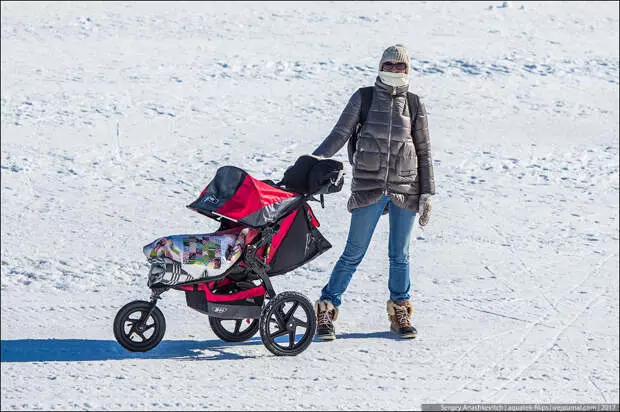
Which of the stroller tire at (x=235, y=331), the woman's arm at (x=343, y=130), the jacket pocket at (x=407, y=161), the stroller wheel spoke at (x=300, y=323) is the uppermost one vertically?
the woman's arm at (x=343, y=130)

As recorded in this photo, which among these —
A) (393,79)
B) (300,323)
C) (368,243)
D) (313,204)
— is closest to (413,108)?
(393,79)

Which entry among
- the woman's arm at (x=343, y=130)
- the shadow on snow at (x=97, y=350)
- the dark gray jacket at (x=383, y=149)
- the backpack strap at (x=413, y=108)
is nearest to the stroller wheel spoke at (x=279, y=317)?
the shadow on snow at (x=97, y=350)

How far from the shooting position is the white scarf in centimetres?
727

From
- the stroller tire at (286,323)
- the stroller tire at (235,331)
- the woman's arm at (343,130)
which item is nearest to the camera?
the stroller tire at (286,323)

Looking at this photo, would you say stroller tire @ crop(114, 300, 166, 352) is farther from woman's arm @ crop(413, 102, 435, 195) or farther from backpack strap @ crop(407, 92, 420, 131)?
backpack strap @ crop(407, 92, 420, 131)

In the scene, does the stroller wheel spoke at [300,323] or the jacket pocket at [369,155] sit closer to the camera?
the stroller wheel spoke at [300,323]

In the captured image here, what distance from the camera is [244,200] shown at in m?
6.94

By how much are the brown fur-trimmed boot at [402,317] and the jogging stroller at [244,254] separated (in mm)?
724

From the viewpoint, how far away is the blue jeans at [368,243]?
7.42 m

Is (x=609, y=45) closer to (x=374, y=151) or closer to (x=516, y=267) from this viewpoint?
(x=516, y=267)

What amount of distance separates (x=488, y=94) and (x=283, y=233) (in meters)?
8.31

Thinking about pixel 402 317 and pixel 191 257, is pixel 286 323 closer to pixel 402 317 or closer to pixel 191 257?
pixel 191 257

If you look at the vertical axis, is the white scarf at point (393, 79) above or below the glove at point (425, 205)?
above

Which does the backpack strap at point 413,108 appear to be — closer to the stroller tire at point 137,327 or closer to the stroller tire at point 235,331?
the stroller tire at point 235,331
